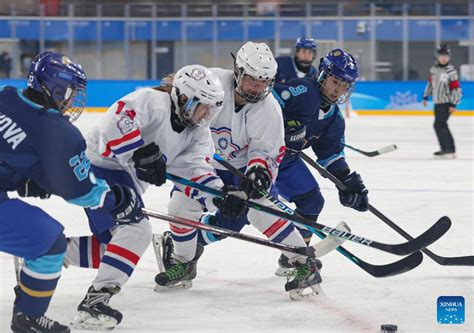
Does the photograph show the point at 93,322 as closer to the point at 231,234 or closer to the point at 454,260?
the point at 231,234

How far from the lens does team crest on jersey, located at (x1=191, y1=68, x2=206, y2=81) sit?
2820 mm

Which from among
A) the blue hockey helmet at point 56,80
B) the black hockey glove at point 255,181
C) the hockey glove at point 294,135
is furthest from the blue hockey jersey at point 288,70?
the blue hockey helmet at point 56,80

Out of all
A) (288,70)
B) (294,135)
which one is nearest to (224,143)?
(294,135)

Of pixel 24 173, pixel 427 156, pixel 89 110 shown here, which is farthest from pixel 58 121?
pixel 89 110

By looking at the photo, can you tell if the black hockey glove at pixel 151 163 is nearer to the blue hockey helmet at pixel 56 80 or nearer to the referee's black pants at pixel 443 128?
the blue hockey helmet at pixel 56 80

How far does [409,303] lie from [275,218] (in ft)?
1.80

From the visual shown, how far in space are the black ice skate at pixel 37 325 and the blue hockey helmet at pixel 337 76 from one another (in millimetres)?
1424

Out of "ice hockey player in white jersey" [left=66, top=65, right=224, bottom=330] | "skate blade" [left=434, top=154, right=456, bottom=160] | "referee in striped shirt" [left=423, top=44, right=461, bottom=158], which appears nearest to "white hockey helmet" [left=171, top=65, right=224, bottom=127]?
"ice hockey player in white jersey" [left=66, top=65, right=224, bottom=330]

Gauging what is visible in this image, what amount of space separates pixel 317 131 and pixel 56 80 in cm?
141

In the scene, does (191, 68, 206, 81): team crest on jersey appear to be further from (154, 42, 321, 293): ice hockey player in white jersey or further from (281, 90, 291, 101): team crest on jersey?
(281, 90, 291, 101): team crest on jersey

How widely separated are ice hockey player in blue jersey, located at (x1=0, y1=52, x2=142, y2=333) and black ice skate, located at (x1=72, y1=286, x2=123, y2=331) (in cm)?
13

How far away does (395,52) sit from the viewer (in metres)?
13.8

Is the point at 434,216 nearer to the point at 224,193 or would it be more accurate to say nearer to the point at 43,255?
the point at 224,193

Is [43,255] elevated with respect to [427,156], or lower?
elevated
